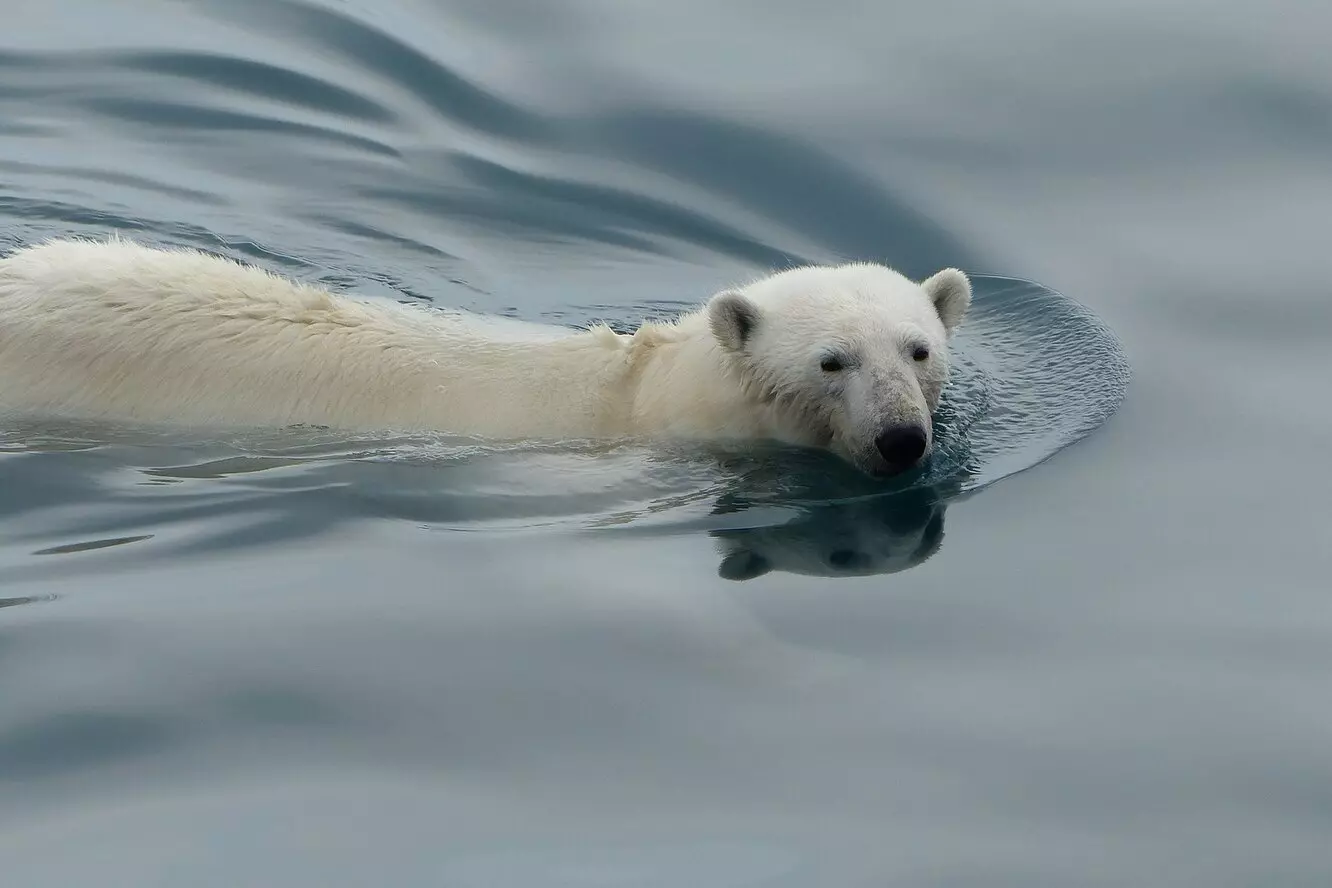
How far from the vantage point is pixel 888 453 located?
6.01 m

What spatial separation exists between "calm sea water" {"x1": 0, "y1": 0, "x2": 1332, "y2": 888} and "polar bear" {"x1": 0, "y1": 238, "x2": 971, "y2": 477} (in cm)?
16

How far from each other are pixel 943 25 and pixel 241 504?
651cm

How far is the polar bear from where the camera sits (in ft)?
20.9

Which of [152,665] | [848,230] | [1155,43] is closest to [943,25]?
[1155,43]

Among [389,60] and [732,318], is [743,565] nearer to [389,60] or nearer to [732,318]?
[732,318]

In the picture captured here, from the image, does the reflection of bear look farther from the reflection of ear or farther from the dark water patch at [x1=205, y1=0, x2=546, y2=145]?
the dark water patch at [x1=205, y1=0, x2=546, y2=145]

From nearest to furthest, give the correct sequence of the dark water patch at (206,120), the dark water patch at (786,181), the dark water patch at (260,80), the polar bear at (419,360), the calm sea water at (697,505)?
the calm sea water at (697,505)
the polar bear at (419,360)
the dark water patch at (786,181)
the dark water patch at (206,120)
the dark water patch at (260,80)

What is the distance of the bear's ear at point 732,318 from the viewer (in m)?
6.40

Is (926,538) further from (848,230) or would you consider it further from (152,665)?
(848,230)

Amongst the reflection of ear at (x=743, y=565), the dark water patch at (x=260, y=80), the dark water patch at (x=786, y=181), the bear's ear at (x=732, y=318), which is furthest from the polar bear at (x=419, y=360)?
the dark water patch at (x=260, y=80)

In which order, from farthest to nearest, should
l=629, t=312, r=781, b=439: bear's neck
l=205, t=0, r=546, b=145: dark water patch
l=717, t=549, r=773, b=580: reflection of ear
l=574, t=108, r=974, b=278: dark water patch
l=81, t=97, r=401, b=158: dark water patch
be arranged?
l=205, t=0, r=546, b=145: dark water patch
l=81, t=97, r=401, b=158: dark water patch
l=574, t=108, r=974, b=278: dark water patch
l=629, t=312, r=781, b=439: bear's neck
l=717, t=549, r=773, b=580: reflection of ear

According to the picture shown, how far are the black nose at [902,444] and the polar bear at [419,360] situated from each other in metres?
0.14

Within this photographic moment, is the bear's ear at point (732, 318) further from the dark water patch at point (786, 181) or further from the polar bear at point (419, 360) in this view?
the dark water patch at point (786, 181)

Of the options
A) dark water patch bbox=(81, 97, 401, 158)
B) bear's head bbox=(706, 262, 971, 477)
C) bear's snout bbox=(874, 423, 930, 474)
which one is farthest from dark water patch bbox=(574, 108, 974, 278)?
bear's snout bbox=(874, 423, 930, 474)
